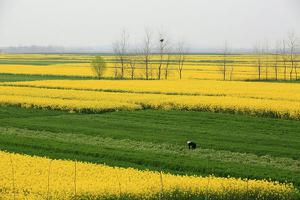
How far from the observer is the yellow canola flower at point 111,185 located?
14953 millimetres

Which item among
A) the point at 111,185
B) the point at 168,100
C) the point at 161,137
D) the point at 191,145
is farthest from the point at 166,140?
the point at 168,100

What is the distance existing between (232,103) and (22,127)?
14.7 m

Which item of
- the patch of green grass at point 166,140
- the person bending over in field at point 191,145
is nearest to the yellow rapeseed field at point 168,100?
the patch of green grass at point 166,140

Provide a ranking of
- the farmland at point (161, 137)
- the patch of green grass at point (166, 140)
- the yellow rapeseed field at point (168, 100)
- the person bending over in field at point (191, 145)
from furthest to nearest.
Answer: the yellow rapeseed field at point (168, 100), the person bending over in field at point (191, 145), the patch of green grass at point (166, 140), the farmland at point (161, 137)

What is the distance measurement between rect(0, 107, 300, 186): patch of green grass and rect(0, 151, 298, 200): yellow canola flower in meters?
2.69

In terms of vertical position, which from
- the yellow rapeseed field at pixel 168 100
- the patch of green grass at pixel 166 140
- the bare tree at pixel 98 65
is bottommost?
the patch of green grass at pixel 166 140

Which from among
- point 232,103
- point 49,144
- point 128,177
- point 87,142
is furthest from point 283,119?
point 128,177

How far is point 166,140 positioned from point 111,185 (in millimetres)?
10540

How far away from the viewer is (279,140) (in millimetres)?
26688

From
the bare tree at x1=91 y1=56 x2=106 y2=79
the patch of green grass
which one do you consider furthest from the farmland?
the bare tree at x1=91 y1=56 x2=106 y2=79

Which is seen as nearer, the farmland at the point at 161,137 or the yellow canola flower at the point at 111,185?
the yellow canola flower at the point at 111,185

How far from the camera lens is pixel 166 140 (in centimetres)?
2634

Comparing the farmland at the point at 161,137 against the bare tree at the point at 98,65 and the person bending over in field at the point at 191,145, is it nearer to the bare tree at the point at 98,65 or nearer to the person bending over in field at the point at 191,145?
the person bending over in field at the point at 191,145

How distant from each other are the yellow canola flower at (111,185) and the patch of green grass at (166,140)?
106 inches
